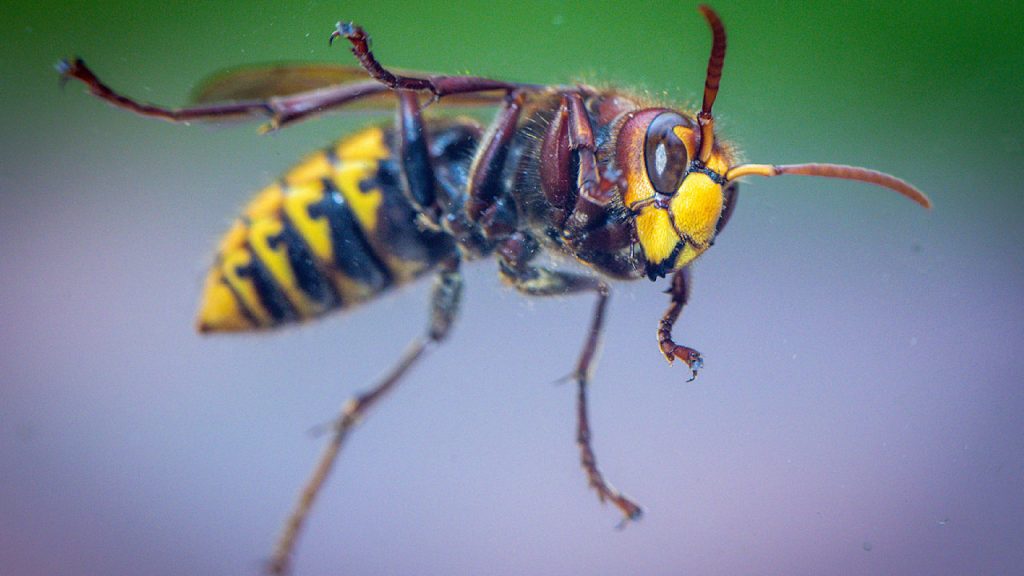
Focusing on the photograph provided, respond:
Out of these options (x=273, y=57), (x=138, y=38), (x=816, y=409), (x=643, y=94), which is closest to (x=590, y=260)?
(x=643, y=94)

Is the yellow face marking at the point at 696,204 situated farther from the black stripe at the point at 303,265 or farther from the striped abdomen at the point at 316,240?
the black stripe at the point at 303,265

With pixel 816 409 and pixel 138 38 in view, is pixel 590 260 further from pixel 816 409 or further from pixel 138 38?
pixel 138 38

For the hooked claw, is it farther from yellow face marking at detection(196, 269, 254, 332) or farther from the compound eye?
yellow face marking at detection(196, 269, 254, 332)

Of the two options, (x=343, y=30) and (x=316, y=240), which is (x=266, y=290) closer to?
(x=316, y=240)

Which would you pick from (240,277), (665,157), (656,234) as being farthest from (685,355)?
(240,277)

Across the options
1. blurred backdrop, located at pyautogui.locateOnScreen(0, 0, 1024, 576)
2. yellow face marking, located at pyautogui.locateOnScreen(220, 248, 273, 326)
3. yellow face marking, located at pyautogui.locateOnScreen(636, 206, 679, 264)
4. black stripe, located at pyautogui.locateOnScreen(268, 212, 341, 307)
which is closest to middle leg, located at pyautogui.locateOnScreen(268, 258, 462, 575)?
blurred backdrop, located at pyautogui.locateOnScreen(0, 0, 1024, 576)

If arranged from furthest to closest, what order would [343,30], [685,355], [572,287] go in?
[572,287]
[685,355]
[343,30]

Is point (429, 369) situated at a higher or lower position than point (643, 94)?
lower
